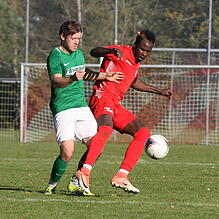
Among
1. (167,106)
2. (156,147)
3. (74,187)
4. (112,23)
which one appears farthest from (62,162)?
(112,23)

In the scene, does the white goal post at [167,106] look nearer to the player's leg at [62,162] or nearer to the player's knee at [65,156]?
the player's leg at [62,162]

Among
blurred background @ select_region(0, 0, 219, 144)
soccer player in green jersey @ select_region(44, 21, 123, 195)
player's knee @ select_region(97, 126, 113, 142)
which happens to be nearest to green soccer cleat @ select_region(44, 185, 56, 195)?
soccer player in green jersey @ select_region(44, 21, 123, 195)

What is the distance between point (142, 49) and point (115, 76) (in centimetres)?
47

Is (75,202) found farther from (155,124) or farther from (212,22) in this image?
(212,22)

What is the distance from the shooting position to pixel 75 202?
7.35m

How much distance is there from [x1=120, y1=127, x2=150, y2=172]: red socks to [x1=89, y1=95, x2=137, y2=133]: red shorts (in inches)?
8.1

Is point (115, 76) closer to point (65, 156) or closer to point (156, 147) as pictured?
point (156, 147)

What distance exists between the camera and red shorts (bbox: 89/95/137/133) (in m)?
8.33

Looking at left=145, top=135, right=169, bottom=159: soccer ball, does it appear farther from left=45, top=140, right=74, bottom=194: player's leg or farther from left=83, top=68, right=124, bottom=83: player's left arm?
left=45, top=140, right=74, bottom=194: player's leg

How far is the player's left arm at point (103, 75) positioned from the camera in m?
8.03

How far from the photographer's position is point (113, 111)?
838cm

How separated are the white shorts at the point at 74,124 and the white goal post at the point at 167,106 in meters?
11.7

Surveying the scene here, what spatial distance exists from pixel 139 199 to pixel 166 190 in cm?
106

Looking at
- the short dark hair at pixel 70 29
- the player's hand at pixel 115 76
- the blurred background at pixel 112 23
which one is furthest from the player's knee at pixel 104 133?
the blurred background at pixel 112 23
